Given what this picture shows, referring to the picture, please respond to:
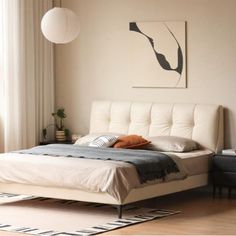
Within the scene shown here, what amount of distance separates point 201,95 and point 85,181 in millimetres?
2066

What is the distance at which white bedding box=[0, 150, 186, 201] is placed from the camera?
6039 millimetres

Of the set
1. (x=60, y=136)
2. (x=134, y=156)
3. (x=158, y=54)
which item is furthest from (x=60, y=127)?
(x=134, y=156)

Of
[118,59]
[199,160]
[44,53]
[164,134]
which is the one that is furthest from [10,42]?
[199,160]

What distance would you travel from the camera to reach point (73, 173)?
20.4 feet

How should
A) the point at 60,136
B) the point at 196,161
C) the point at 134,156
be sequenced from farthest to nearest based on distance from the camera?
the point at 60,136 → the point at 196,161 → the point at 134,156

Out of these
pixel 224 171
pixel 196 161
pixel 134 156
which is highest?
pixel 134 156

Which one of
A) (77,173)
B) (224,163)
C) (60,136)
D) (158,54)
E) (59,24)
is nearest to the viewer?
(77,173)

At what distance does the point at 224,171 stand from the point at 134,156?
112 centimetres

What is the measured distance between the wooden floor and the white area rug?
15 centimetres

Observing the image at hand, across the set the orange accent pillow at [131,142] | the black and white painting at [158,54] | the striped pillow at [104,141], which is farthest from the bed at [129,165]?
the striped pillow at [104,141]

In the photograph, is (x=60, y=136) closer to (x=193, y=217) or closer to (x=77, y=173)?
(x=77, y=173)

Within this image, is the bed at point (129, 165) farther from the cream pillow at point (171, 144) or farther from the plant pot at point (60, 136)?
the plant pot at point (60, 136)

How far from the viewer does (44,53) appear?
836 cm

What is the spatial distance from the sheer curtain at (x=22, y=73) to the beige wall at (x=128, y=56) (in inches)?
12.2
